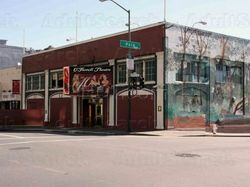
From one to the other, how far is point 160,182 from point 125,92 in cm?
2828

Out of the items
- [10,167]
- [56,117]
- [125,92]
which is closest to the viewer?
[10,167]

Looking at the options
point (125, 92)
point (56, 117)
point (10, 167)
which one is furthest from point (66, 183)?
point (56, 117)

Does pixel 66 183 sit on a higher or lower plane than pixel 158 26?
lower

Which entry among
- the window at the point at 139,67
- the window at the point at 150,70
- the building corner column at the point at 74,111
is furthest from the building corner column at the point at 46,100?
the window at the point at 150,70

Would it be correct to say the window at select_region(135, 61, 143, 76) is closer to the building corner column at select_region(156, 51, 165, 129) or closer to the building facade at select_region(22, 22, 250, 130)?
the building facade at select_region(22, 22, 250, 130)

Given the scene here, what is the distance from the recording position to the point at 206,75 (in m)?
38.7

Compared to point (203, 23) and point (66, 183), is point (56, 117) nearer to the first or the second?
point (203, 23)

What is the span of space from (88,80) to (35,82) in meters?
11.9

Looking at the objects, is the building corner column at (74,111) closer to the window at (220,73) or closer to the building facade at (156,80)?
the building facade at (156,80)

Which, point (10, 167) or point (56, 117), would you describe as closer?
point (10, 167)

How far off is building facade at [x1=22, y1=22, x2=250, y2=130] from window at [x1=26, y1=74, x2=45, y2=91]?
8.68 feet

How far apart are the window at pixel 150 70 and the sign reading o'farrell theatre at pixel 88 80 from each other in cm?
410

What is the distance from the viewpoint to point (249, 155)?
16.6 metres

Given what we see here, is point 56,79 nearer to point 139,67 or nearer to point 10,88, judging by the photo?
point 10,88
